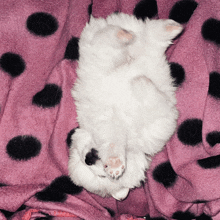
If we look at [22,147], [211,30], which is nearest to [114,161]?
[22,147]

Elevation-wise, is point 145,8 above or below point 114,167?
above

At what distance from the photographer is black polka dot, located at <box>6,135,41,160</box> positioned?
1876 mm

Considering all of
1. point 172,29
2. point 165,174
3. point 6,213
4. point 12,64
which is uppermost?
point 172,29

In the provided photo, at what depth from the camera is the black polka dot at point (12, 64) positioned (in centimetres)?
183

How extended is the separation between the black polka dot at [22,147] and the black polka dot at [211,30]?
1.55 m

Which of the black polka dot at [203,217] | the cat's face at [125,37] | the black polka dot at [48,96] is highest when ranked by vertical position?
the cat's face at [125,37]

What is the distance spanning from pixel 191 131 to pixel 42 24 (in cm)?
141

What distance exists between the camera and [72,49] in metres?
1.93

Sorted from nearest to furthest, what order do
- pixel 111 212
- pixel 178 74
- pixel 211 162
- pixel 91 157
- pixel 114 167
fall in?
pixel 114 167
pixel 91 157
pixel 211 162
pixel 178 74
pixel 111 212

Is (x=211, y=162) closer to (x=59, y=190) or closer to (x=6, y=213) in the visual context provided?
(x=59, y=190)

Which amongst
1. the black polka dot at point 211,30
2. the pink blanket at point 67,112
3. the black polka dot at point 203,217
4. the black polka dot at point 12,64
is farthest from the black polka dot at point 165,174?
the black polka dot at point 12,64

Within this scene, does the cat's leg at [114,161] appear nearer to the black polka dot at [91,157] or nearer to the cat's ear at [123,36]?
the black polka dot at [91,157]

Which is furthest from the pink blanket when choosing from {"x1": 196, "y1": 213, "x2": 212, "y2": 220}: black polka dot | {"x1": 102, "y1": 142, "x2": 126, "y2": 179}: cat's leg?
{"x1": 102, "y1": 142, "x2": 126, "y2": 179}: cat's leg

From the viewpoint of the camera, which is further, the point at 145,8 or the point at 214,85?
the point at 145,8
